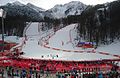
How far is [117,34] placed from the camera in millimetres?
97750

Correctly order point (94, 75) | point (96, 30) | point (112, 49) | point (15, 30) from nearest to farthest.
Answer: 1. point (94, 75)
2. point (112, 49)
3. point (96, 30)
4. point (15, 30)

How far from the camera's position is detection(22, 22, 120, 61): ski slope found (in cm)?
6130

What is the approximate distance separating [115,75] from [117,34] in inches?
2863

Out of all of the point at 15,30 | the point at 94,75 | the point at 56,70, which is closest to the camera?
the point at 94,75

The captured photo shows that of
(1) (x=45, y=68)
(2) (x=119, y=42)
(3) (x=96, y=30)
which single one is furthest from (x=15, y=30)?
(1) (x=45, y=68)

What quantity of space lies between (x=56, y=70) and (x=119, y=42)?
59.1 m

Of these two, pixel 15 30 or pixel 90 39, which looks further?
pixel 15 30

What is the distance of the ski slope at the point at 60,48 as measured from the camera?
201 ft

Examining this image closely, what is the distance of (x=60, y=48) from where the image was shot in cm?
8775

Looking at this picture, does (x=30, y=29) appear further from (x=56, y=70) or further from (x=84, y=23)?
(x=56, y=70)

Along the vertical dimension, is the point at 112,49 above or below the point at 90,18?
below

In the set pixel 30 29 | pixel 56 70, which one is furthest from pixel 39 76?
pixel 30 29

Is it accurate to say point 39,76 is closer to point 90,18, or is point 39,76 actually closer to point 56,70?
point 56,70

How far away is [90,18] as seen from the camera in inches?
4520
